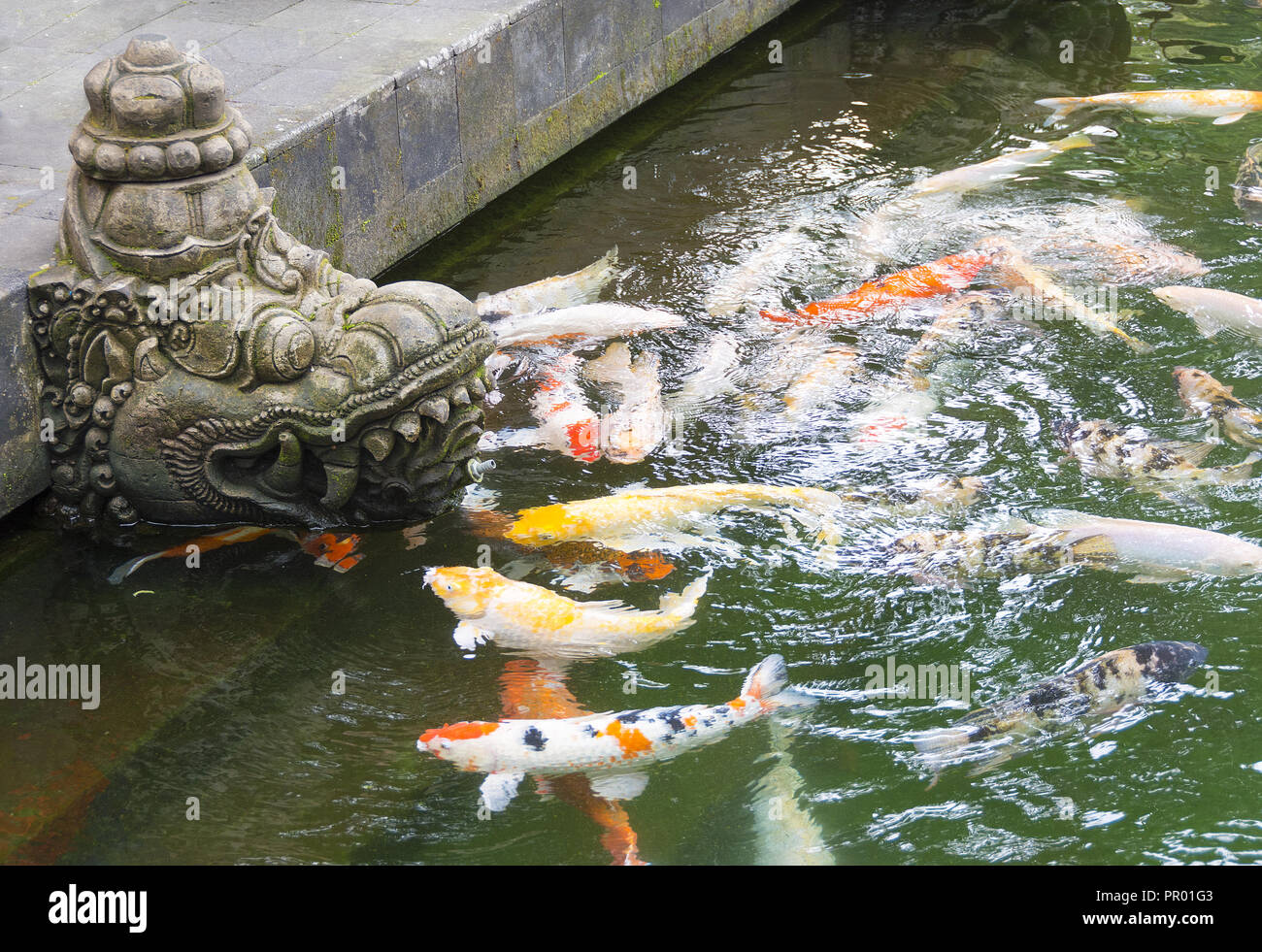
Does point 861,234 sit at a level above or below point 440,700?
above

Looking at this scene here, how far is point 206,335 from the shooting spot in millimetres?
5262

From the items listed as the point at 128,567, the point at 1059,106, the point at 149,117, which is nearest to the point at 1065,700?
the point at 128,567

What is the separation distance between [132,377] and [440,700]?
5.97ft

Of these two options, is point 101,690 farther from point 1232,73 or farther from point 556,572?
point 1232,73

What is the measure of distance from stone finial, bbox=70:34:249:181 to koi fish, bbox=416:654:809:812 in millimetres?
2364

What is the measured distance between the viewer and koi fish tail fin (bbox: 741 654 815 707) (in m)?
4.80

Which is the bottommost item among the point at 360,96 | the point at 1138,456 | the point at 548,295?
the point at 1138,456

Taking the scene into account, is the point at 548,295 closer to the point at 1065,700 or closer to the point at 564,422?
the point at 564,422

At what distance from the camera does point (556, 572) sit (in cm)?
550

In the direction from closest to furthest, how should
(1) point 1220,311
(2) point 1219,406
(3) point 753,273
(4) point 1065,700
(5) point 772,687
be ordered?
(4) point 1065,700 < (5) point 772,687 < (2) point 1219,406 < (1) point 1220,311 < (3) point 753,273

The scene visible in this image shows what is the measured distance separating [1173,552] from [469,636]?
2.73m

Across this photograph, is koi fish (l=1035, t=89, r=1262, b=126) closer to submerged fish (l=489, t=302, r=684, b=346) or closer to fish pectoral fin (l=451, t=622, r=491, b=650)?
submerged fish (l=489, t=302, r=684, b=346)

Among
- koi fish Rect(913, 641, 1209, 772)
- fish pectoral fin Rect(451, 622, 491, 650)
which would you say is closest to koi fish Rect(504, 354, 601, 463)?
fish pectoral fin Rect(451, 622, 491, 650)
